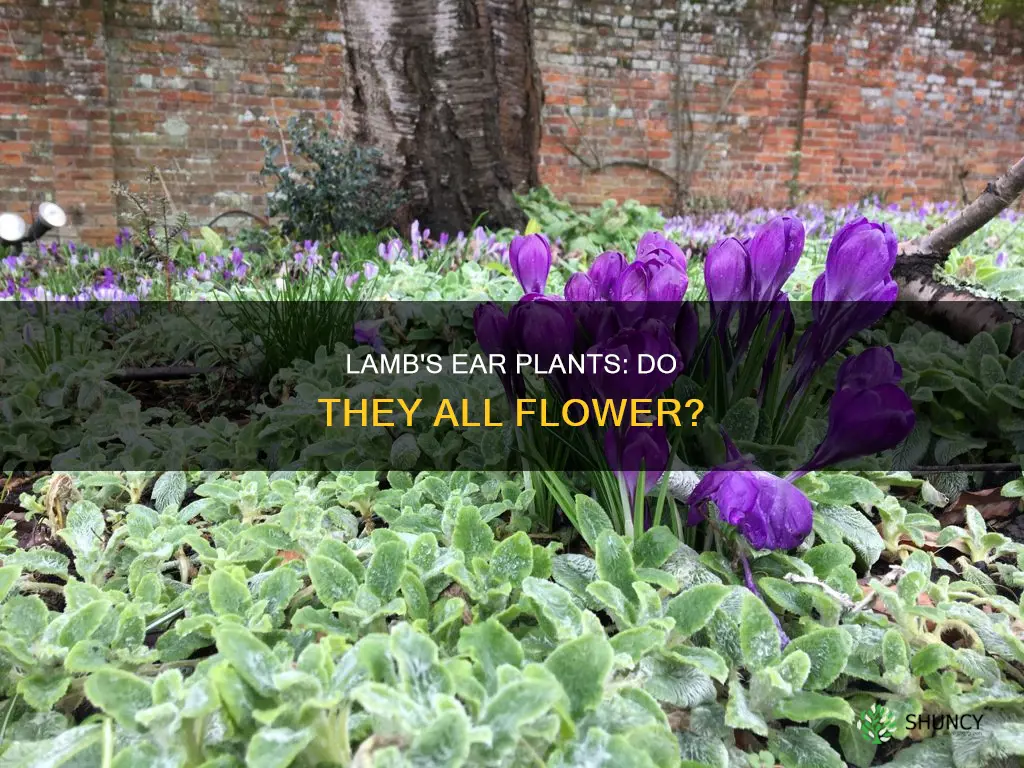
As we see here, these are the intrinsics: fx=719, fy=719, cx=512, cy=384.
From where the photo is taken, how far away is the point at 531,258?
1089 millimetres

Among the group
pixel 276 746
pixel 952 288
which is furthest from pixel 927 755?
pixel 952 288

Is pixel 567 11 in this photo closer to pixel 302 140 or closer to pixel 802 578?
pixel 302 140

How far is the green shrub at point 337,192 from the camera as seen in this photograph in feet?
Answer: 12.0

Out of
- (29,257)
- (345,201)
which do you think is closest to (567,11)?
(345,201)

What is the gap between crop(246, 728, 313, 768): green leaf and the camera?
574 mm

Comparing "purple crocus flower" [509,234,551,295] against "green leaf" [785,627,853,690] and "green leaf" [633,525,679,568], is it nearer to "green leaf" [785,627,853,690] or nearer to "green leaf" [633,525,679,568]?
"green leaf" [633,525,679,568]

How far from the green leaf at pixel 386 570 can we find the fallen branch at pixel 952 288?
1.42 m

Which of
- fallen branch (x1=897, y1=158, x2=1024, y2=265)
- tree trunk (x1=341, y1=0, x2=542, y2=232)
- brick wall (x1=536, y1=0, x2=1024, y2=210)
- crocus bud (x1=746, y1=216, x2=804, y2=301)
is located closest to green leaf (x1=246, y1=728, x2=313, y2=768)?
crocus bud (x1=746, y1=216, x2=804, y2=301)

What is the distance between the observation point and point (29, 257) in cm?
421

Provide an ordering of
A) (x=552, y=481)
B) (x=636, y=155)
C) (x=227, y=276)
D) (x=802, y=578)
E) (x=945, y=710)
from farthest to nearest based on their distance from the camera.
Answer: (x=636, y=155), (x=227, y=276), (x=552, y=481), (x=802, y=578), (x=945, y=710)

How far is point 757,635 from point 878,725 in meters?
0.16

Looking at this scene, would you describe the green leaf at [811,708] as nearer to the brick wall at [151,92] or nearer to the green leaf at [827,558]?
the green leaf at [827,558]

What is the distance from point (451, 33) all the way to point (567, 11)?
11.8 feet

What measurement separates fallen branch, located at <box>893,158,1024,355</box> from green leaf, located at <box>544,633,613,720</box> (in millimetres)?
1374
